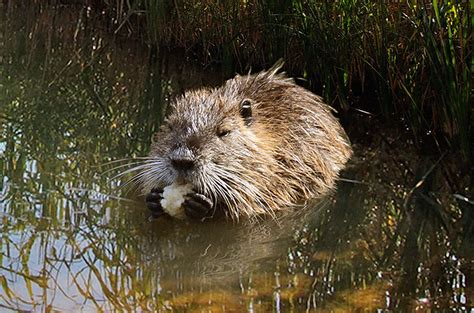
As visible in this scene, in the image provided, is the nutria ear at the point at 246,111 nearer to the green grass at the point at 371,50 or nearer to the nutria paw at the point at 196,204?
the nutria paw at the point at 196,204

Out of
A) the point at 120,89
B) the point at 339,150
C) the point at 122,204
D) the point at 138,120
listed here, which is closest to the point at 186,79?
the point at 120,89

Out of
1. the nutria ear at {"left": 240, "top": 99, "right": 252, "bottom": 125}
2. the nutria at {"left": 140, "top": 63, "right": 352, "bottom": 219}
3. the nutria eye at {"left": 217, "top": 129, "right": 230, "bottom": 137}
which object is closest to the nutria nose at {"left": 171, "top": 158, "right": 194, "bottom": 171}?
the nutria at {"left": 140, "top": 63, "right": 352, "bottom": 219}

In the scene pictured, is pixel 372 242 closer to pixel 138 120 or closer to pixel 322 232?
pixel 322 232

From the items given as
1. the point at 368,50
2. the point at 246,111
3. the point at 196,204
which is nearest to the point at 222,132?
the point at 246,111

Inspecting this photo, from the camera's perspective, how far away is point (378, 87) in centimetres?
441

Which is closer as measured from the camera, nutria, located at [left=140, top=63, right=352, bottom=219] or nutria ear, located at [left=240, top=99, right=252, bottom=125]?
nutria, located at [left=140, top=63, right=352, bottom=219]

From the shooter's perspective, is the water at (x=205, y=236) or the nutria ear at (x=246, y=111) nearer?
the water at (x=205, y=236)

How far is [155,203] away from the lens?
9.94ft

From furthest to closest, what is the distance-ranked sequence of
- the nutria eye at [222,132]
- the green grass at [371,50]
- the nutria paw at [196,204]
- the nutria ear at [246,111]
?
the green grass at [371,50]
the nutria ear at [246,111]
the nutria eye at [222,132]
the nutria paw at [196,204]

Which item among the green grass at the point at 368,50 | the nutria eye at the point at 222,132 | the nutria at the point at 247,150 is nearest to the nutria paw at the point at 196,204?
the nutria at the point at 247,150

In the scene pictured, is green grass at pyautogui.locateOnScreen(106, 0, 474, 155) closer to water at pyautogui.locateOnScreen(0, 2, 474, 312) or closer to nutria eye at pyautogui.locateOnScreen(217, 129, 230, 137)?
water at pyautogui.locateOnScreen(0, 2, 474, 312)

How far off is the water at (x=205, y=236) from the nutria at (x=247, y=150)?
0.32 feet

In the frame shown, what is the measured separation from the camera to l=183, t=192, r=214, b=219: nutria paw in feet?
9.88

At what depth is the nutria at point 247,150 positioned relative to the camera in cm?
306
